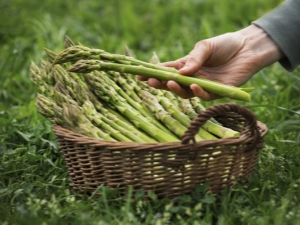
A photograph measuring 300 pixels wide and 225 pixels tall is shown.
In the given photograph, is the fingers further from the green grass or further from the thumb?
the green grass

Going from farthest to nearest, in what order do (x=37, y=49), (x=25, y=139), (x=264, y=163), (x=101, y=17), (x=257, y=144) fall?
(x=101, y=17) → (x=37, y=49) → (x=25, y=139) → (x=264, y=163) → (x=257, y=144)

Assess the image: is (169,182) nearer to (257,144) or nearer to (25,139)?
(257,144)

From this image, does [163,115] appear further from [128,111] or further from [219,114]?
[219,114]

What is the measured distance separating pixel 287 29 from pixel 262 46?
0.56ft

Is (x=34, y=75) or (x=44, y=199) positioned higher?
(x=34, y=75)

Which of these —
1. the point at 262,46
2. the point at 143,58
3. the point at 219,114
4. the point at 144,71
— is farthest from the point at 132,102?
the point at 143,58

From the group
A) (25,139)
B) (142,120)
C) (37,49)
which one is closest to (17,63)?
(37,49)

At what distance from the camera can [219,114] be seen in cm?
274

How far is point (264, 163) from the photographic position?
3332mm

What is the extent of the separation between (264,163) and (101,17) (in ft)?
13.0

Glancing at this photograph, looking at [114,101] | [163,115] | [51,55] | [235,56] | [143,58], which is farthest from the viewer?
[143,58]

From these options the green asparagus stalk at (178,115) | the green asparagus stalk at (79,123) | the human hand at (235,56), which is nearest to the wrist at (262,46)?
the human hand at (235,56)

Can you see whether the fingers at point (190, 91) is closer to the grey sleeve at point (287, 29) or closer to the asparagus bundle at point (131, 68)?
the asparagus bundle at point (131, 68)

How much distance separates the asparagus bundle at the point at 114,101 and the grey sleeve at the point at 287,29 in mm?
534
